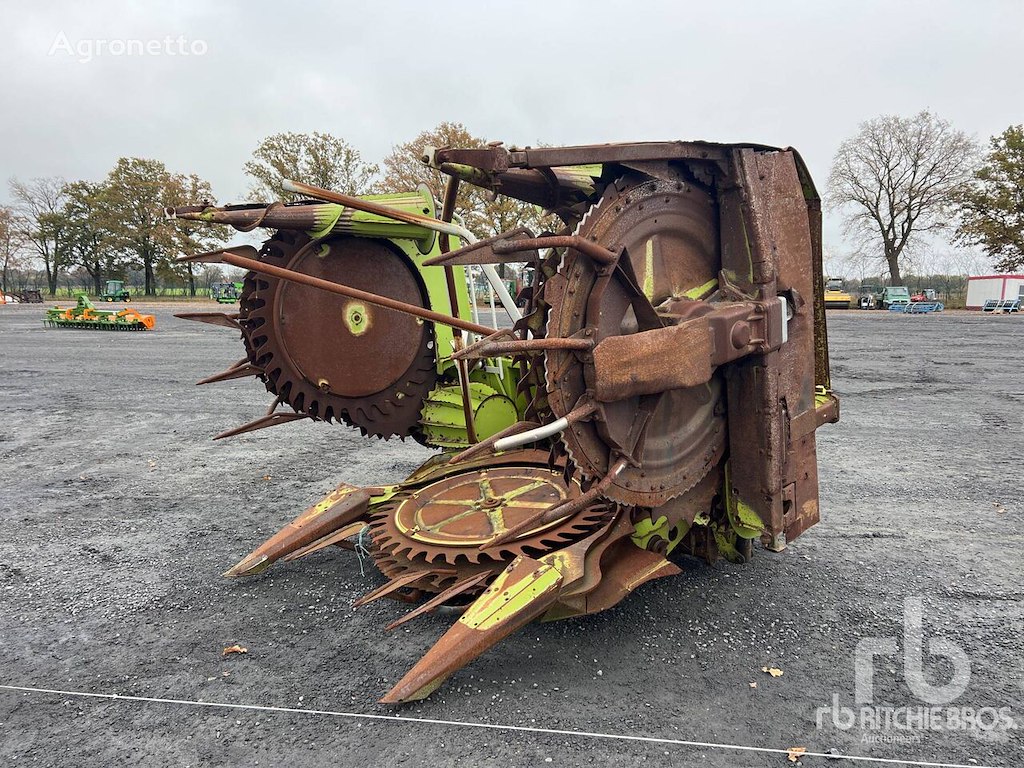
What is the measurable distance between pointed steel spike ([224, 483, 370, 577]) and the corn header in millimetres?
15

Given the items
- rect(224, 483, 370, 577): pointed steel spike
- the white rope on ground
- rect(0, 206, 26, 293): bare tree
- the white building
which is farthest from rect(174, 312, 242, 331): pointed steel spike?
rect(0, 206, 26, 293): bare tree

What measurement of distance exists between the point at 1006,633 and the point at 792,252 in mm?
2168

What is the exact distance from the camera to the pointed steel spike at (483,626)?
8.73ft

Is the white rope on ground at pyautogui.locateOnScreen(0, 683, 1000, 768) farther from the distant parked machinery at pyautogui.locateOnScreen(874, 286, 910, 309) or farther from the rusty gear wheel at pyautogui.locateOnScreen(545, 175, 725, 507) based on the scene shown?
the distant parked machinery at pyautogui.locateOnScreen(874, 286, 910, 309)

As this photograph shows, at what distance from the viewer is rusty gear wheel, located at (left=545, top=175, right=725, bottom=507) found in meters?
2.55

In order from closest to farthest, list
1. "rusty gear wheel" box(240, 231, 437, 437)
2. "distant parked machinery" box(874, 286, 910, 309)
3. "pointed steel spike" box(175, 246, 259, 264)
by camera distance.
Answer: "pointed steel spike" box(175, 246, 259, 264) < "rusty gear wheel" box(240, 231, 437, 437) < "distant parked machinery" box(874, 286, 910, 309)

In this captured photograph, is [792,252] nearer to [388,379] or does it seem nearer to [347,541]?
[388,379]

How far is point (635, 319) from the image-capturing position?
2.79 m

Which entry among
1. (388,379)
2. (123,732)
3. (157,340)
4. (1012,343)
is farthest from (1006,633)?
(157,340)

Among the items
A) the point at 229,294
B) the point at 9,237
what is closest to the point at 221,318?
the point at 229,294

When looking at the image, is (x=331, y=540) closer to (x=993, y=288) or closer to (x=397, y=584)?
(x=397, y=584)

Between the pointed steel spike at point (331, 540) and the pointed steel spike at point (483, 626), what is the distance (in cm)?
134

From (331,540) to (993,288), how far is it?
45.3 m

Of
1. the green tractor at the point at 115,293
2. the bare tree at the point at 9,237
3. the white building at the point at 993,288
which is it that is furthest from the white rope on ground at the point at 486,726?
the bare tree at the point at 9,237
